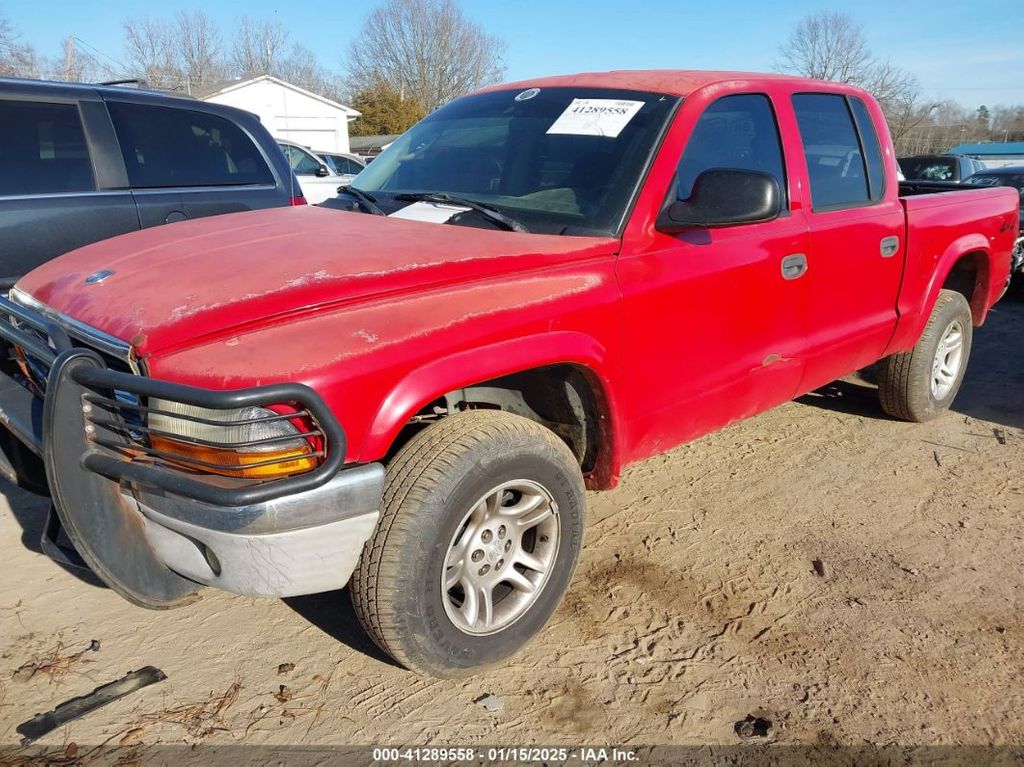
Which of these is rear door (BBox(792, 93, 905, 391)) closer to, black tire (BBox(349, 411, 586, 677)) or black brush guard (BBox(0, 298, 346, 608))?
black tire (BBox(349, 411, 586, 677))

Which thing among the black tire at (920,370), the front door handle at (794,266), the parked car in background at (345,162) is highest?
the parked car in background at (345,162)

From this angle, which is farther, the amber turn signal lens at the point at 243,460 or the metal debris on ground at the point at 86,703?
the metal debris on ground at the point at 86,703

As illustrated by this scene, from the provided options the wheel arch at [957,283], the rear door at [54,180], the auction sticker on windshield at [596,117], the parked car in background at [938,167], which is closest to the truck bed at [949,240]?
the wheel arch at [957,283]

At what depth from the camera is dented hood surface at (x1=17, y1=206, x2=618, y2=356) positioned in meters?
2.21

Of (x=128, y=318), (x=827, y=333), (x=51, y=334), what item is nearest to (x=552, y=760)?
(x=128, y=318)

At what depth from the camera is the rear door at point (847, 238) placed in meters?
3.65

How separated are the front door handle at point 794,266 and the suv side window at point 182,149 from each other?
353 cm

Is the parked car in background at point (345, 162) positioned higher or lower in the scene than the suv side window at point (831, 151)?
higher

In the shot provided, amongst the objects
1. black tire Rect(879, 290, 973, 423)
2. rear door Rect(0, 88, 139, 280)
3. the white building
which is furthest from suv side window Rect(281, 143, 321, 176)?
the white building

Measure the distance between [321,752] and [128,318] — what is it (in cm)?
136

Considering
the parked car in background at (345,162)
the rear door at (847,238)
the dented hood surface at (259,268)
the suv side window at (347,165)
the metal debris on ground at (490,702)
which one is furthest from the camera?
the suv side window at (347,165)

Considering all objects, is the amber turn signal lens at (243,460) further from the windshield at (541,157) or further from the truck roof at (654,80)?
the truck roof at (654,80)

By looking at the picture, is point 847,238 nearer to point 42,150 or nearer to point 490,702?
point 490,702

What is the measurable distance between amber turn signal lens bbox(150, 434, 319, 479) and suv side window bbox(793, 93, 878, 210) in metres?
2.62
